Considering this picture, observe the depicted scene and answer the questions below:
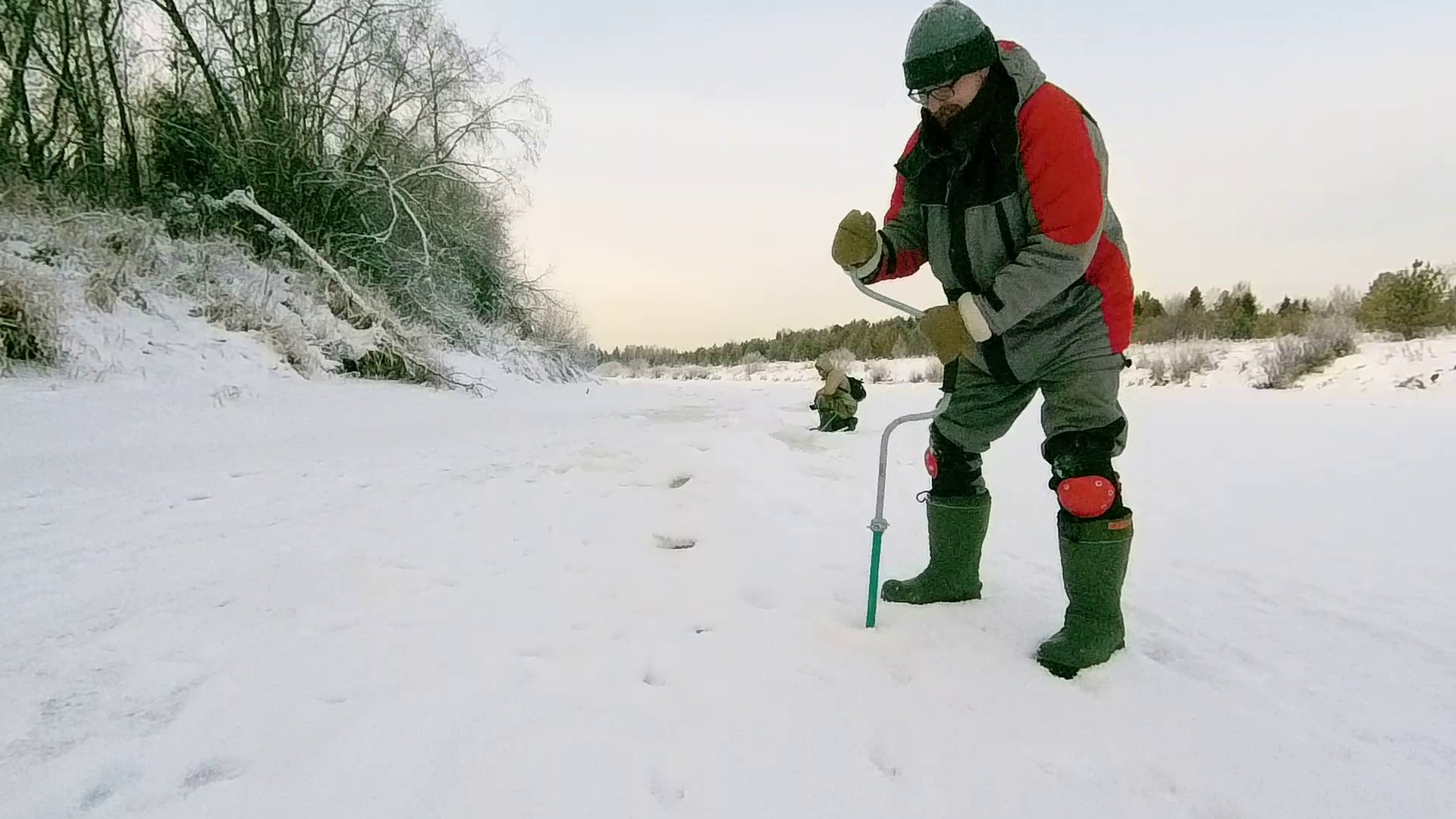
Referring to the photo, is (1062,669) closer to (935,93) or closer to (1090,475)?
(1090,475)

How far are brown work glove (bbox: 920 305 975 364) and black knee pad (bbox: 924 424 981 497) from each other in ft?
1.15

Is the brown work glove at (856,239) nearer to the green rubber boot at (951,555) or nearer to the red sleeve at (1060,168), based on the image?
the red sleeve at (1060,168)

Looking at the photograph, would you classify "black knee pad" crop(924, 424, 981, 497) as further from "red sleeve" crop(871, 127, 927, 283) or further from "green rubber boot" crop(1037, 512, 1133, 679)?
"red sleeve" crop(871, 127, 927, 283)

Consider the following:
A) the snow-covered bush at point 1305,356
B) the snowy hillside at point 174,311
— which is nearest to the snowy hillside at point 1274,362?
the snow-covered bush at point 1305,356

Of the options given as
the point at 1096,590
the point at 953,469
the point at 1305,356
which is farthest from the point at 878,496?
the point at 1305,356

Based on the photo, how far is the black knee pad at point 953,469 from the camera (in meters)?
1.91

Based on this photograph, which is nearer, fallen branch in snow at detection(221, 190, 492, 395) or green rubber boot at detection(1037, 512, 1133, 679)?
green rubber boot at detection(1037, 512, 1133, 679)

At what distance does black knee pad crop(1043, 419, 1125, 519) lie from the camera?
5.06 feet

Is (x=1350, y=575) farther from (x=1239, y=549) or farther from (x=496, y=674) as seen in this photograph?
(x=496, y=674)

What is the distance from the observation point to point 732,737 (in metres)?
1.24

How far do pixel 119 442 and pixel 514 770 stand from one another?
3.44 metres

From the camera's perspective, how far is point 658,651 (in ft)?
5.18

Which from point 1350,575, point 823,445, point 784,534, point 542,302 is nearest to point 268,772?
point 784,534

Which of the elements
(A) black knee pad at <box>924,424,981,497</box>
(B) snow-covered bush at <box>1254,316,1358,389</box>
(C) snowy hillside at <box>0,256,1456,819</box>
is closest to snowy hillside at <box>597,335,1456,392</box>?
(B) snow-covered bush at <box>1254,316,1358,389</box>
